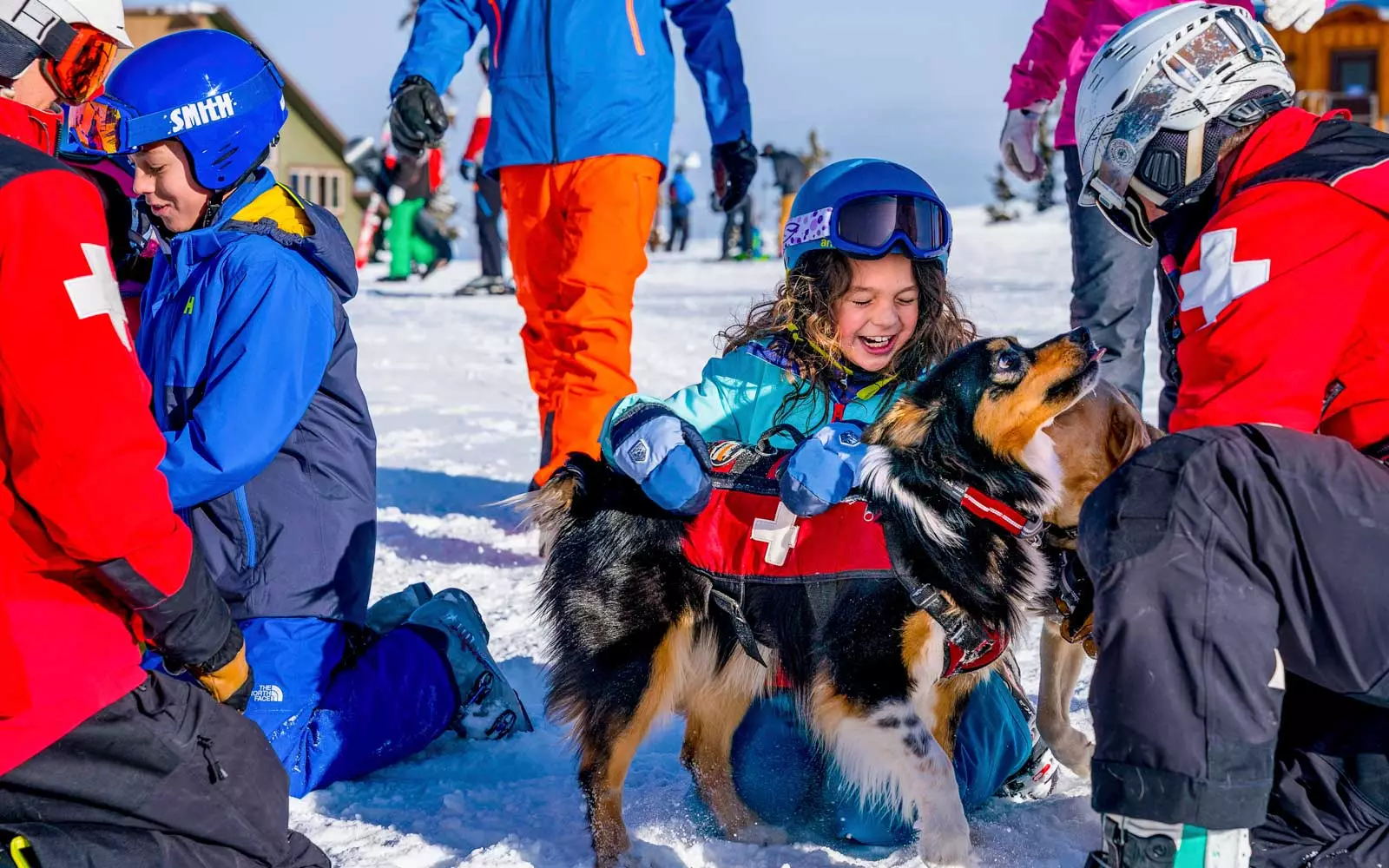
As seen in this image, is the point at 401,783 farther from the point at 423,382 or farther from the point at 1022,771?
the point at 423,382

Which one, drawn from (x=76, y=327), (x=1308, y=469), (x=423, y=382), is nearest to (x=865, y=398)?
(x=1308, y=469)

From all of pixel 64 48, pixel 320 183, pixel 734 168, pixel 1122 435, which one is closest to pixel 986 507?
pixel 1122 435

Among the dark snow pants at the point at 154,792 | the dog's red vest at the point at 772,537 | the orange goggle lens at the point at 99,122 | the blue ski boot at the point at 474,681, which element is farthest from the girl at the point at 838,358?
the orange goggle lens at the point at 99,122

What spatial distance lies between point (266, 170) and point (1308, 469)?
2674 mm

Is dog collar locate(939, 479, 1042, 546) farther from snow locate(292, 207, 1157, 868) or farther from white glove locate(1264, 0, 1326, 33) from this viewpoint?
white glove locate(1264, 0, 1326, 33)

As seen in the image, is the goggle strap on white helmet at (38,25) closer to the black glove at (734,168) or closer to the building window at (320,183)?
the black glove at (734,168)

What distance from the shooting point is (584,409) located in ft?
15.2

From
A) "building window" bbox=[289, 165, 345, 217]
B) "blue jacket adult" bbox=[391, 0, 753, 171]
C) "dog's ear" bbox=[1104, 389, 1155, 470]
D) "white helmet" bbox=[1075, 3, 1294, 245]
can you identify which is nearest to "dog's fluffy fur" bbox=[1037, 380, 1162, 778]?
"dog's ear" bbox=[1104, 389, 1155, 470]

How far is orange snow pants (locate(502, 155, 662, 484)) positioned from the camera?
464 centimetres

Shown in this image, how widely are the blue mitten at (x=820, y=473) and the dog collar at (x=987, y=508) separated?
197 millimetres

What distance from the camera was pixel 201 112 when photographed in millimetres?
3178

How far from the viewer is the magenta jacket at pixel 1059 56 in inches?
176

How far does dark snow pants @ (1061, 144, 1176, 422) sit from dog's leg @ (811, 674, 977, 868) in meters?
2.22

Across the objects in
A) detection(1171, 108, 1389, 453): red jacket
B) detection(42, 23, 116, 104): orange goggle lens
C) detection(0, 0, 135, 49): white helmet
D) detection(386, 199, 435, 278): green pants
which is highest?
detection(0, 0, 135, 49): white helmet
